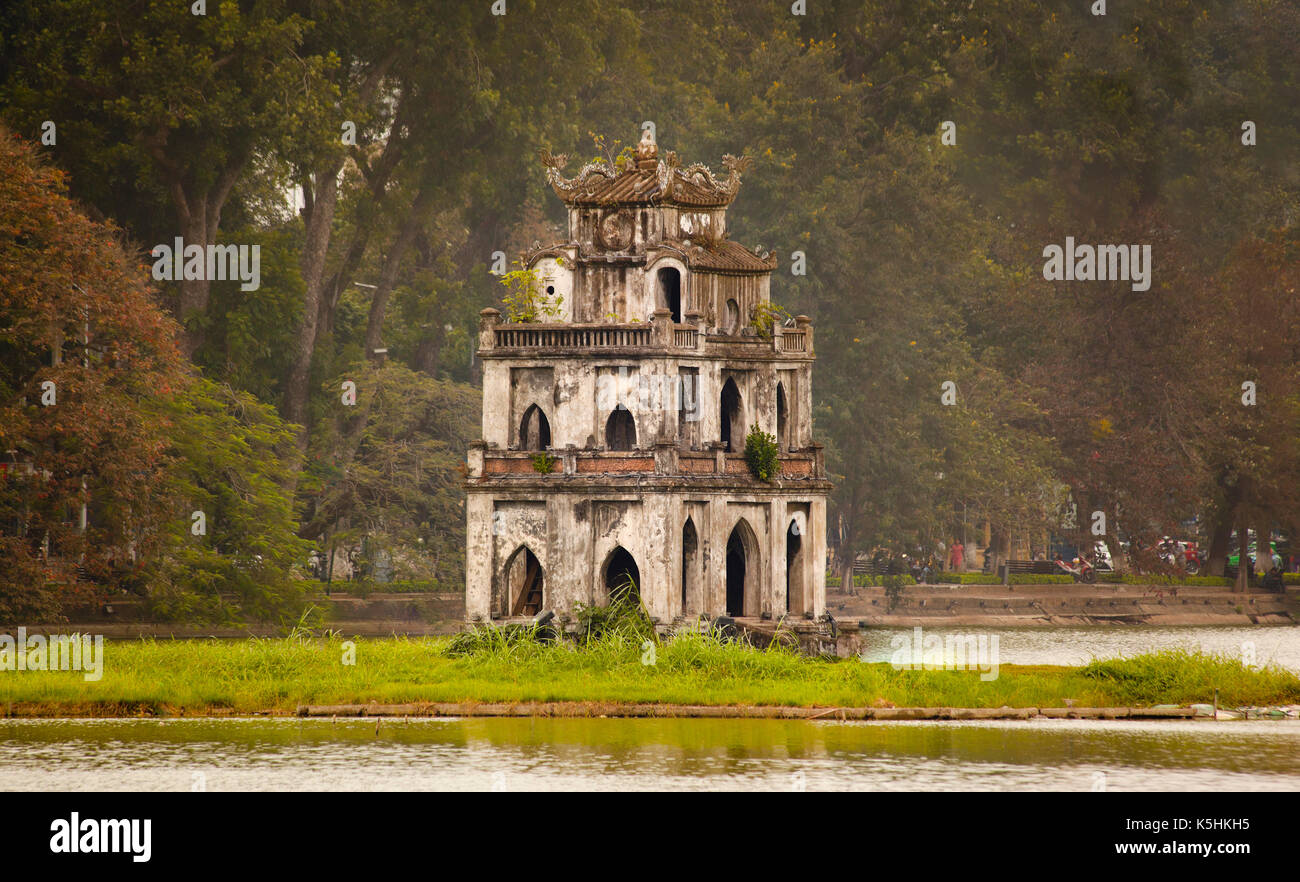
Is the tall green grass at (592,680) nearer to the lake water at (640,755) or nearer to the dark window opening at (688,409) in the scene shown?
the lake water at (640,755)

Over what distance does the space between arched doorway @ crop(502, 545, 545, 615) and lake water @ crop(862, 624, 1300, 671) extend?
361 inches

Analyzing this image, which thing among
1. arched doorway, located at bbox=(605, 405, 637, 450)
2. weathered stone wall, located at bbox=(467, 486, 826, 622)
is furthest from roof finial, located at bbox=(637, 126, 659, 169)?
weathered stone wall, located at bbox=(467, 486, 826, 622)

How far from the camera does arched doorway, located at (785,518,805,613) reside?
4966 cm

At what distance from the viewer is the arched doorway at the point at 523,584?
4809 cm

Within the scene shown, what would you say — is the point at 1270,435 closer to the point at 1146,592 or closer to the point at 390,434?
the point at 1146,592

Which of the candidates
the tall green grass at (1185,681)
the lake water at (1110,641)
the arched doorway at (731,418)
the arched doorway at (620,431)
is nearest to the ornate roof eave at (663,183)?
the arched doorway at (731,418)

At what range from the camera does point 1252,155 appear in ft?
298

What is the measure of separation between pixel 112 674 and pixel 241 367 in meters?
28.8

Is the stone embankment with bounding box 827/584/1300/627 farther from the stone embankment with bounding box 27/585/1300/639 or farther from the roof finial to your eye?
the roof finial

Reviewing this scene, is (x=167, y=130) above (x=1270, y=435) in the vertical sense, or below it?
above

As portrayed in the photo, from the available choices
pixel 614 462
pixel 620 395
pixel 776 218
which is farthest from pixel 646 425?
pixel 776 218

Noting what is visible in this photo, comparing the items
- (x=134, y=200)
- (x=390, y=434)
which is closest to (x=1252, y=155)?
(x=390, y=434)

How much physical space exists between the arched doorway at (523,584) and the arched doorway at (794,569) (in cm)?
618
